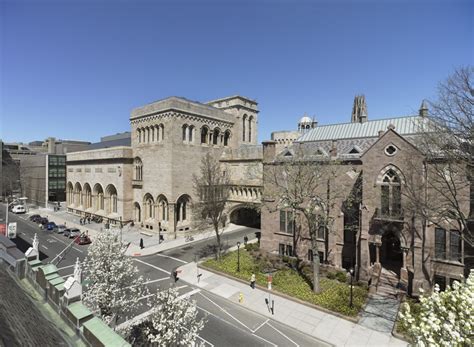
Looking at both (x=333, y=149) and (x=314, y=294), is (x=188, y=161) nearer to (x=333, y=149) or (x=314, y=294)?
(x=333, y=149)

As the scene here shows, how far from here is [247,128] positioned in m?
53.4

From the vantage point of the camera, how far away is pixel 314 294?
2023cm

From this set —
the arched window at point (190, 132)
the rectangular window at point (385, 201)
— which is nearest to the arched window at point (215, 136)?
the arched window at point (190, 132)

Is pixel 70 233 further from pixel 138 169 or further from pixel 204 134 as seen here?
pixel 204 134

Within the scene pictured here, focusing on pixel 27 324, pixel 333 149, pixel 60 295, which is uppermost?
pixel 333 149

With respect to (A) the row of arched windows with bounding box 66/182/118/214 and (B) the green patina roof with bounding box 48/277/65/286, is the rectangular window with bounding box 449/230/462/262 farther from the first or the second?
(A) the row of arched windows with bounding box 66/182/118/214

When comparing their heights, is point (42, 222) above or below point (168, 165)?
below

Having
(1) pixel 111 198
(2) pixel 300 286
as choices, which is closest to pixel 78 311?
(2) pixel 300 286

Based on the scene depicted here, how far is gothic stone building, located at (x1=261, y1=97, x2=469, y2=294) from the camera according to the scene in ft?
64.0

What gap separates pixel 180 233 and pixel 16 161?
75.7 meters

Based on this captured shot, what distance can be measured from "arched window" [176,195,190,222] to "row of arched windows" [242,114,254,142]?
63.7 feet

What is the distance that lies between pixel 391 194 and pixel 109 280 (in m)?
21.9

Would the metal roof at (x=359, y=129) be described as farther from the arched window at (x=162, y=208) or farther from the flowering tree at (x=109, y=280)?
the flowering tree at (x=109, y=280)

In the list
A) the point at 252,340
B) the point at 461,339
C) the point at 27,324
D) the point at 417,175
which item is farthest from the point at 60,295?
the point at 417,175
